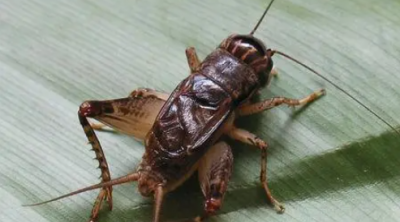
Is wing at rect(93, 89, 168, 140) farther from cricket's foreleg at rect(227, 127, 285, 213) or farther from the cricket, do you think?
cricket's foreleg at rect(227, 127, 285, 213)

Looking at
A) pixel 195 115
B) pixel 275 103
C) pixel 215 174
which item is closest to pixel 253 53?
pixel 275 103

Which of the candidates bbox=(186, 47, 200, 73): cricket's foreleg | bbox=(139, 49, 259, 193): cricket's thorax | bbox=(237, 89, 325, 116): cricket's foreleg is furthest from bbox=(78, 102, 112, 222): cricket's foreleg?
bbox=(237, 89, 325, 116): cricket's foreleg

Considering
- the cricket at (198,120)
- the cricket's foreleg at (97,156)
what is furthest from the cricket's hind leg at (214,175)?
the cricket's foreleg at (97,156)

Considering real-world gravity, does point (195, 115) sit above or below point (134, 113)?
above

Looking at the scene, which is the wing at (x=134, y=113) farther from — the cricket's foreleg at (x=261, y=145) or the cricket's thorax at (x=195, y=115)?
the cricket's foreleg at (x=261, y=145)

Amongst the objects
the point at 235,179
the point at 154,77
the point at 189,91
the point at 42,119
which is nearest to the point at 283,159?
the point at 235,179

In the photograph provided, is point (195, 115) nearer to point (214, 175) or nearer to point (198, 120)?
point (198, 120)

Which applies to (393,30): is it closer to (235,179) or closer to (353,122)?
(353,122)
